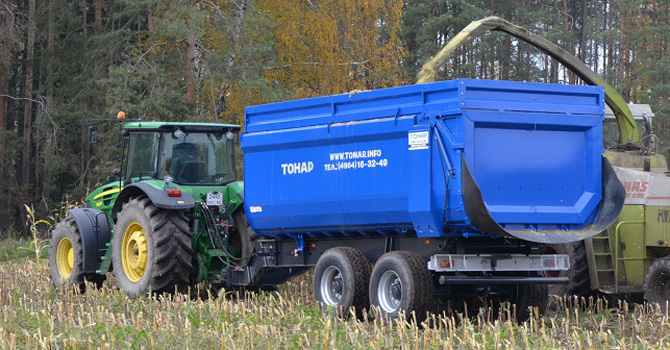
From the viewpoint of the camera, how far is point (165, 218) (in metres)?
12.0

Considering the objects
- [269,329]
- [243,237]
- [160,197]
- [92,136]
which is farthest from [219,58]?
[269,329]

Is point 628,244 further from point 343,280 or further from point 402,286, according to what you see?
point 343,280

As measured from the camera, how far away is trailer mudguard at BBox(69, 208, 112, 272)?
13.3 metres

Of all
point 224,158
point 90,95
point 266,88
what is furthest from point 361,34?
point 224,158

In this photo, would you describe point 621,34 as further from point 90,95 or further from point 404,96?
point 404,96

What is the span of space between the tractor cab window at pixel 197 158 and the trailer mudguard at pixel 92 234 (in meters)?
1.31

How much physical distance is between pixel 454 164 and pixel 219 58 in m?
14.1

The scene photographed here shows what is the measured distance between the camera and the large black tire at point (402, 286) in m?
9.52

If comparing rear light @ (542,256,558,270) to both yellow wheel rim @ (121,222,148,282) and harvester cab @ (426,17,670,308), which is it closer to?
harvester cab @ (426,17,670,308)

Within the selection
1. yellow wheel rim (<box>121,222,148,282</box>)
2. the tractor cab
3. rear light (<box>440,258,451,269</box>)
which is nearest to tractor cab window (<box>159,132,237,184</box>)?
the tractor cab

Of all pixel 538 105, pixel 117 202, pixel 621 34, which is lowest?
pixel 117 202

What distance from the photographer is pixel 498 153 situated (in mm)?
9734

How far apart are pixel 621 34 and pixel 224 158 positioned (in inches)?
1092

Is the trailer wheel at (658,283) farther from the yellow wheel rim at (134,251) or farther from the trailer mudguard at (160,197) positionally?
the yellow wheel rim at (134,251)
